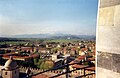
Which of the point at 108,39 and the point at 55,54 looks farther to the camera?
the point at 55,54

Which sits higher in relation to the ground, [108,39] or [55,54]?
[108,39]

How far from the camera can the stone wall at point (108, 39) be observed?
1.39 metres

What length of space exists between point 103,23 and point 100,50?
0.61 ft

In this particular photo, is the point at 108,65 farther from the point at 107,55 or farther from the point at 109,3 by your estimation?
the point at 109,3

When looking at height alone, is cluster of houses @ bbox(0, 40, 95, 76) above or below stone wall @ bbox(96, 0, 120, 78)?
below

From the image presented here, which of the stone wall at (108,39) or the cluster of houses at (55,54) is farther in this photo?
the cluster of houses at (55,54)

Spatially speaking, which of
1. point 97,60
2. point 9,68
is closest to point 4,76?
point 9,68

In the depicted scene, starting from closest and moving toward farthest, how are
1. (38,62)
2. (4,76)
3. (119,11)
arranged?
1. (119,11)
2. (4,76)
3. (38,62)

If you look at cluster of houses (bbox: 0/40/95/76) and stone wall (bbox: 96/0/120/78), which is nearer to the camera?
stone wall (bbox: 96/0/120/78)

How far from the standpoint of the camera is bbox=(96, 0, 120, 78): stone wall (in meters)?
1.39

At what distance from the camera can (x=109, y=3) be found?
1442mm

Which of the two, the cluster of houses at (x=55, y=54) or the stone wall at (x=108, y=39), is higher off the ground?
the stone wall at (x=108, y=39)

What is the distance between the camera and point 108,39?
1.45 meters

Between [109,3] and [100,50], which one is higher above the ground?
[109,3]
